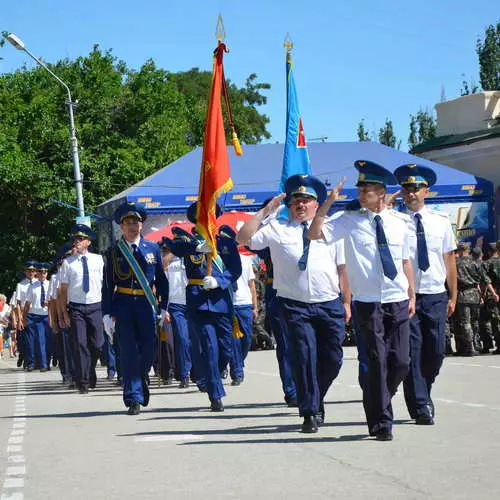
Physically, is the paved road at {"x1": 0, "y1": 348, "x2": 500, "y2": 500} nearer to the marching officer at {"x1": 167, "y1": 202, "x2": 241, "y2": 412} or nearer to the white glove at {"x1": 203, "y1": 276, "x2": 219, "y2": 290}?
the marching officer at {"x1": 167, "y1": 202, "x2": 241, "y2": 412}

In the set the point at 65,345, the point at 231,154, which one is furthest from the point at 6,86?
the point at 65,345

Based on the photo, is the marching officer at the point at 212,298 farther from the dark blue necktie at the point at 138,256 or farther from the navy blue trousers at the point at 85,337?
the navy blue trousers at the point at 85,337

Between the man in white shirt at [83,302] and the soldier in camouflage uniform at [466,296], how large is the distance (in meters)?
7.33

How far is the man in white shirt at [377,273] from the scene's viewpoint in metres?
10.4

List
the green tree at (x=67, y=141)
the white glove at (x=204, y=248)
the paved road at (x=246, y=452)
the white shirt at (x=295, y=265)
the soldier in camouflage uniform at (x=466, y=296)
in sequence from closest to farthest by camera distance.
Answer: the paved road at (x=246, y=452) → the white shirt at (x=295, y=265) → the white glove at (x=204, y=248) → the soldier in camouflage uniform at (x=466, y=296) → the green tree at (x=67, y=141)

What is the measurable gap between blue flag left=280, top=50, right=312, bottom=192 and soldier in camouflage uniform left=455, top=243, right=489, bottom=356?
3.14 m

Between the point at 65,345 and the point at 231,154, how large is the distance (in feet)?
49.4

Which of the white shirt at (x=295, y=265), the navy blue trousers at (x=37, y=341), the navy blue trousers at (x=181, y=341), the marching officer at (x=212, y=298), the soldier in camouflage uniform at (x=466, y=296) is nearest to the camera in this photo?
the white shirt at (x=295, y=265)

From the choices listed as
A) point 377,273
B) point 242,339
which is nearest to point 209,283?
point 377,273

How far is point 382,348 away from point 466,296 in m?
13.3

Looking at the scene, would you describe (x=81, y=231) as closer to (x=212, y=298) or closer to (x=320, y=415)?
(x=212, y=298)

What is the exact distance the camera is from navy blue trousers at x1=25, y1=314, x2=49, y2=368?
28469mm

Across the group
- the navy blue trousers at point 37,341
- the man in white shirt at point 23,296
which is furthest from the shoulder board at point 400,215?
the navy blue trousers at point 37,341

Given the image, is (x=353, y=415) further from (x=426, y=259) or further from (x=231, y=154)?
(x=231, y=154)
